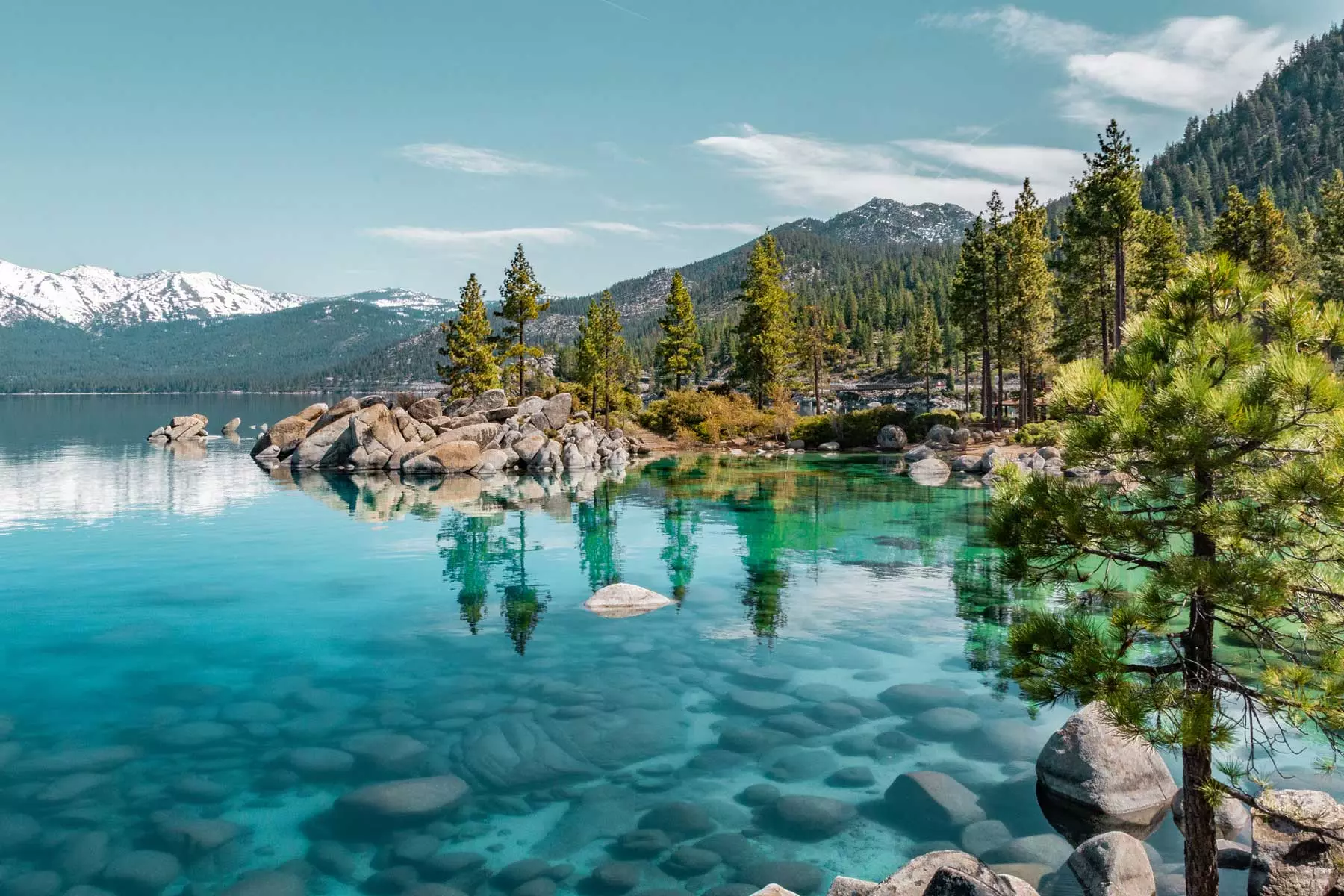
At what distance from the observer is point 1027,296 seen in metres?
55.8

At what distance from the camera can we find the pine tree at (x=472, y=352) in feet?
229

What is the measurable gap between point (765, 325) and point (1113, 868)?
6867cm

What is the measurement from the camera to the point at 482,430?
56906 millimetres

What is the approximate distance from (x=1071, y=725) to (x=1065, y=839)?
1.88 meters

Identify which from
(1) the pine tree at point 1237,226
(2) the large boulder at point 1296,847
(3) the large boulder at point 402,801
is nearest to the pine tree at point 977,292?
(1) the pine tree at point 1237,226

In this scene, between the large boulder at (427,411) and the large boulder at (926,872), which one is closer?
the large boulder at (926,872)

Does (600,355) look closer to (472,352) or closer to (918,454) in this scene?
(472,352)

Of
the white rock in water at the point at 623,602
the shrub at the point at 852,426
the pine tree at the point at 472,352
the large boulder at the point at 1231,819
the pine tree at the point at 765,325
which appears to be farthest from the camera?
the pine tree at the point at 765,325

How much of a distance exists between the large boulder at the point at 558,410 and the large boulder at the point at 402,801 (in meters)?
52.3

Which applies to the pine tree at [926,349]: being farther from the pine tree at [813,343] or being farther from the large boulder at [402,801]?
the large boulder at [402,801]

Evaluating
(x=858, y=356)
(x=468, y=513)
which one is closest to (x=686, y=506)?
(x=468, y=513)

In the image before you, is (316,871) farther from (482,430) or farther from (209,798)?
(482,430)

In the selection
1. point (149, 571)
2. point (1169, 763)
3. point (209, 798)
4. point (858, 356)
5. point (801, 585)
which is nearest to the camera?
point (209, 798)

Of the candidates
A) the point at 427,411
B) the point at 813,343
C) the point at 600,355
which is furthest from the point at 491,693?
the point at 813,343
